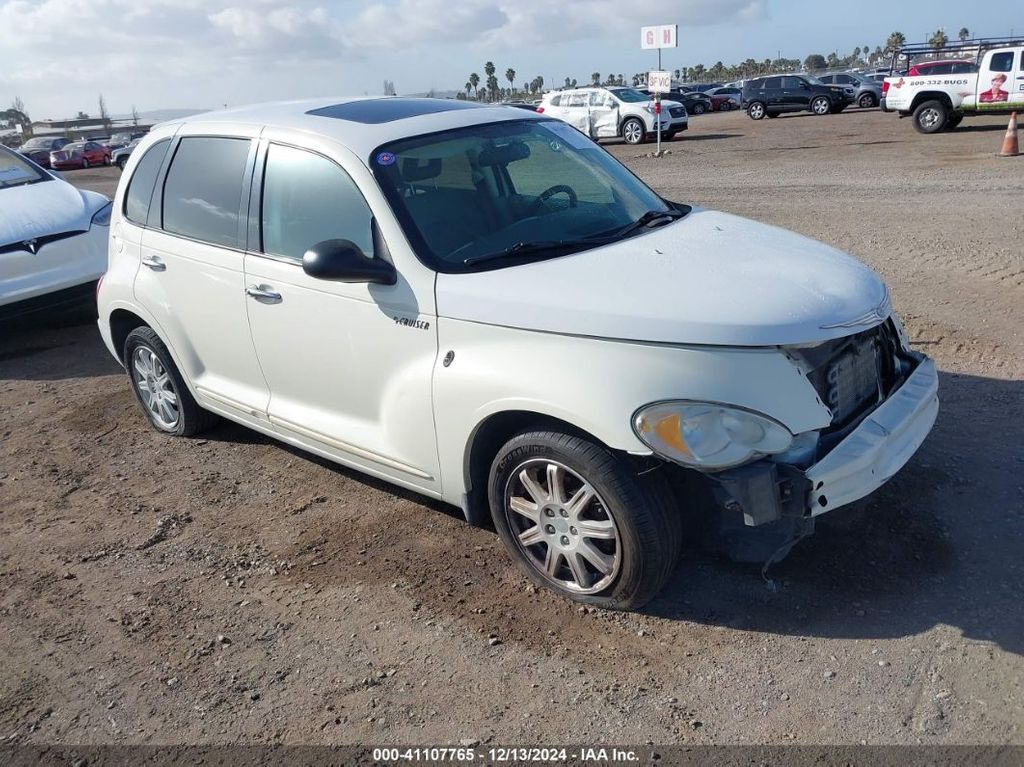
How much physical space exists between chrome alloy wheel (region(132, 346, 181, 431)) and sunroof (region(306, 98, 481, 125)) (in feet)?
6.50

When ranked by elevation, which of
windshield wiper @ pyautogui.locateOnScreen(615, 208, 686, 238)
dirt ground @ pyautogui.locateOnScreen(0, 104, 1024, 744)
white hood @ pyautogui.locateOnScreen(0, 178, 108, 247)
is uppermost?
windshield wiper @ pyautogui.locateOnScreen(615, 208, 686, 238)

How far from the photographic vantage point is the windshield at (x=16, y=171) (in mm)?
8656

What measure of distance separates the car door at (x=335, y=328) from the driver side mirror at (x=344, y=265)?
9 cm

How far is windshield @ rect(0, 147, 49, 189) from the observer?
8.66 m

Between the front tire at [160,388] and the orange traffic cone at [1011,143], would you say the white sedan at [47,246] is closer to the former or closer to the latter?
the front tire at [160,388]

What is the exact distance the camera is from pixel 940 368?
231 inches

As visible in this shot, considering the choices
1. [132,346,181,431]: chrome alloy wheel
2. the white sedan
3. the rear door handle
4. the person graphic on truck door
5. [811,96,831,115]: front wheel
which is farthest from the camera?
[811,96,831,115]: front wheel

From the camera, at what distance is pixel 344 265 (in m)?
3.73

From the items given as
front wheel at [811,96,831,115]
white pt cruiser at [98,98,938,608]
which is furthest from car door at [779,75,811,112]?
white pt cruiser at [98,98,938,608]

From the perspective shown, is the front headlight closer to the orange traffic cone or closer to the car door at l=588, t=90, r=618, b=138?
the orange traffic cone

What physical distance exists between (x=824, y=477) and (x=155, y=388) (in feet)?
13.9

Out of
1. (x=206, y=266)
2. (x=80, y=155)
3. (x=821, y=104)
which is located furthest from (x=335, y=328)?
(x=80, y=155)

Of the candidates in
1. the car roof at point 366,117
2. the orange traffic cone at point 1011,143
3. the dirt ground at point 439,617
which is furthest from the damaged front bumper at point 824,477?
the orange traffic cone at point 1011,143

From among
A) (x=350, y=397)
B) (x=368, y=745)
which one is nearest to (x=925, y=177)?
(x=350, y=397)
